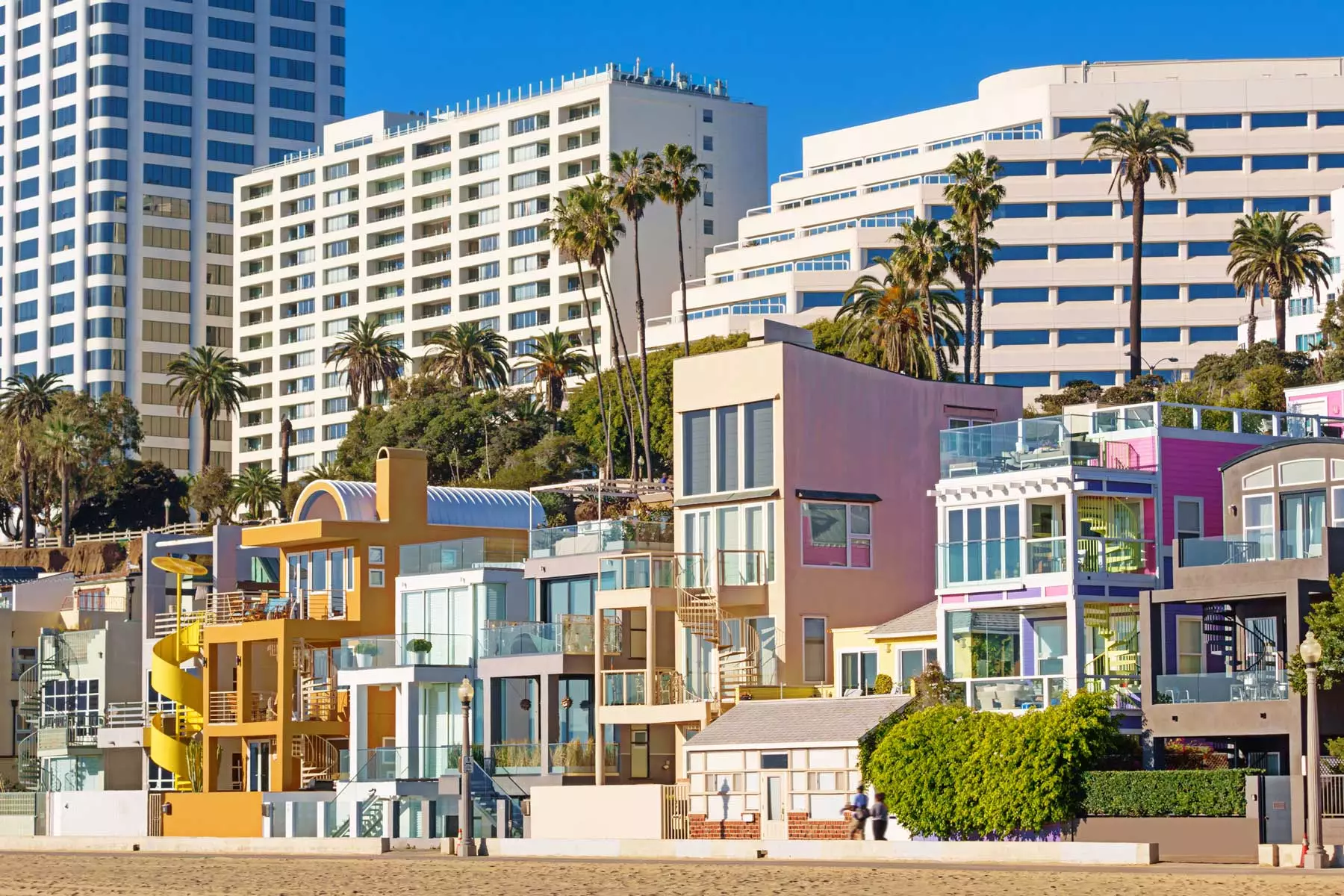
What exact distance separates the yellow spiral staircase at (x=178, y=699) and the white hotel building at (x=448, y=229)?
85330mm

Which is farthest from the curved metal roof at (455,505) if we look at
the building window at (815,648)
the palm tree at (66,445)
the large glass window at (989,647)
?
the palm tree at (66,445)

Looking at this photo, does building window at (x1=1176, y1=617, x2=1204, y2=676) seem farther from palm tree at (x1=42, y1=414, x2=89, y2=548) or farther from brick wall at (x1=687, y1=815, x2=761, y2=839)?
palm tree at (x1=42, y1=414, x2=89, y2=548)

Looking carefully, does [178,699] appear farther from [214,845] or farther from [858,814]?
[858,814]

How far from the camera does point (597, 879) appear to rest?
154 feet

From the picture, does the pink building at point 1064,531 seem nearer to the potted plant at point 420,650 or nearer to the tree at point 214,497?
the potted plant at point 420,650

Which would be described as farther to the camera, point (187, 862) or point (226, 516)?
point (226, 516)

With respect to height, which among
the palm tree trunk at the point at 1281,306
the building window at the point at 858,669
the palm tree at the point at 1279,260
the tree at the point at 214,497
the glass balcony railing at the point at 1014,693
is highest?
the palm tree at the point at 1279,260

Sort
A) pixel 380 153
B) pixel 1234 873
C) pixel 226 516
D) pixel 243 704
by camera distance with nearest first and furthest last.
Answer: pixel 1234 873 → pixel 243 704 → pixel 226 516 → pixel 380 153

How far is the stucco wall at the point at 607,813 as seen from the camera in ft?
186

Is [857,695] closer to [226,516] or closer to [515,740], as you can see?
[515,740]

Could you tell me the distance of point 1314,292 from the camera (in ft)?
389

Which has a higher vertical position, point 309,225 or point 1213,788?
point 309,225

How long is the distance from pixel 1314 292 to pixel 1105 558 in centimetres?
6722

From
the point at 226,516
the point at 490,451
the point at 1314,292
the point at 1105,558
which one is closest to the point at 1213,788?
→ the point at 1105,558
